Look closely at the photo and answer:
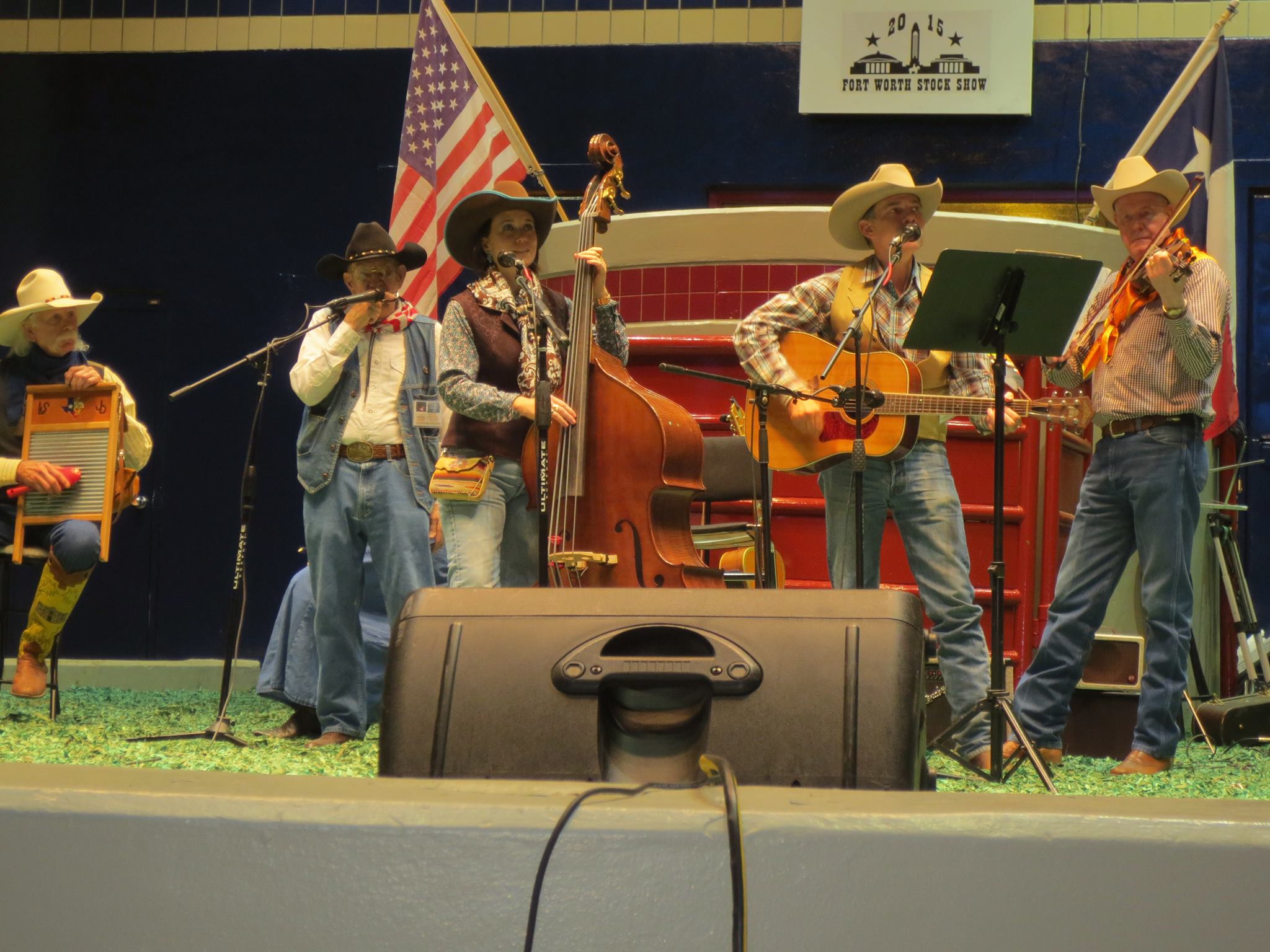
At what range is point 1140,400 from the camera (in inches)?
185

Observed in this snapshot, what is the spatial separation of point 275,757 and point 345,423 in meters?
1.23

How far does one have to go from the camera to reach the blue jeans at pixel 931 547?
458 cm

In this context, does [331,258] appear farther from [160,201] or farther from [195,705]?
[160,201]

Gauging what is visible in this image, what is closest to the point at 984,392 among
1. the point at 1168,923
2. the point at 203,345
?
the point at 1168,923

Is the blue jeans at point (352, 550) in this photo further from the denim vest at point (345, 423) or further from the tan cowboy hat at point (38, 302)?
the tan cowboy hat at point (38, 302)

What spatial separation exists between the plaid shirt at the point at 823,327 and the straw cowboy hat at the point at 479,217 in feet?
2.67

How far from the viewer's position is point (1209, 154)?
729 centimetres

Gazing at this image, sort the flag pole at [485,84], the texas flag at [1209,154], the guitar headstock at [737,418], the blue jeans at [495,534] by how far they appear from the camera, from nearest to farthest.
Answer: the blue jeans at [495,534] → the guitar headstock at [737,418] → the texas flag at [1209,154] → the flag pole at [485,84]

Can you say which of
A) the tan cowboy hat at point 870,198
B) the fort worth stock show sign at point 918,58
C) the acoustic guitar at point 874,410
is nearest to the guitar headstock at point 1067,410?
the acoustic guitar at point 874,410

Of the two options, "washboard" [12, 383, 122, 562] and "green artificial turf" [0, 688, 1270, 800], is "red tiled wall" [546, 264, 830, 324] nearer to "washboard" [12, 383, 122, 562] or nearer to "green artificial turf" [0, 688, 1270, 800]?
"washboard" [12, 383, 122, 562]

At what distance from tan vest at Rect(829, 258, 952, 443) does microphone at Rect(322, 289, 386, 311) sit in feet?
5.41

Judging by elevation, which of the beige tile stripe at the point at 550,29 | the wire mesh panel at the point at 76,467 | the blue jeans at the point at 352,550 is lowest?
the blue jeans at the point at 352,550

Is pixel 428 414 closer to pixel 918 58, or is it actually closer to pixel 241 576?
pixel 241 576

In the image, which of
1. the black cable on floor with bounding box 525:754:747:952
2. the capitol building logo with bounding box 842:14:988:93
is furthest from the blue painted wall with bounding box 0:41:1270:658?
the black cable on floor with bounding box 525:754:747:952
